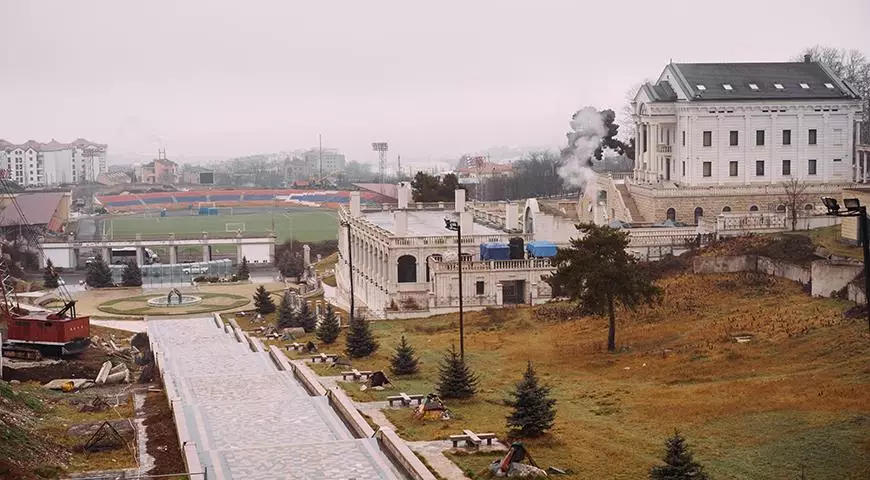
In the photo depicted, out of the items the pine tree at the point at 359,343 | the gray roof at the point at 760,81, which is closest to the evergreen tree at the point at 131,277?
the gray roof at the point at 760,81

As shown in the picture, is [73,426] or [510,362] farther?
[510,362]

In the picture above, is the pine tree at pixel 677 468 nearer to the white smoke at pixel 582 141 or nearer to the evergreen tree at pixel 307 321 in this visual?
the evergreen tree at pixel 307 321

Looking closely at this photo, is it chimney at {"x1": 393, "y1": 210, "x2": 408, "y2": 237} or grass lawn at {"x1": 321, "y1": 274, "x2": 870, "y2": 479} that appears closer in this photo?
grass lawn at {"x1": 321, "y1": 274, "x2": 870, "y2": 479}

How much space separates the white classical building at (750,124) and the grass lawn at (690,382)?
20232 mm

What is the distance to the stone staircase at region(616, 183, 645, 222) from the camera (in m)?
63.0

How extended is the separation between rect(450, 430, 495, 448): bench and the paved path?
150 cm

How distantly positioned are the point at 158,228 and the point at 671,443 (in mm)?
113370

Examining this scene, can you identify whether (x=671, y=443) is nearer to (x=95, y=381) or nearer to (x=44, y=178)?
(x=95, y=381)

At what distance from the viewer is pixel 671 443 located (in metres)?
20.3

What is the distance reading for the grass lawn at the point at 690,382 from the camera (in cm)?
2319

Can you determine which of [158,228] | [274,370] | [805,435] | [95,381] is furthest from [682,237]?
[158,228]

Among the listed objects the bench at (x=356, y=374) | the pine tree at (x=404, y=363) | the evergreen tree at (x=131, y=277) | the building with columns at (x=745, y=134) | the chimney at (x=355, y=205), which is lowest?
the evergreen tree at (x=131, y=277)

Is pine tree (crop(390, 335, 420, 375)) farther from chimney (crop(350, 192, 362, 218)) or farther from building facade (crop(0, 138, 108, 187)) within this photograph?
building facade (crop(0, 138, 108, 187))

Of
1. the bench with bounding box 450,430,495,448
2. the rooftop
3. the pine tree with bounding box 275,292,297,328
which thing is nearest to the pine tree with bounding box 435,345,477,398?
the bench with bounding box 450,430,495,448
